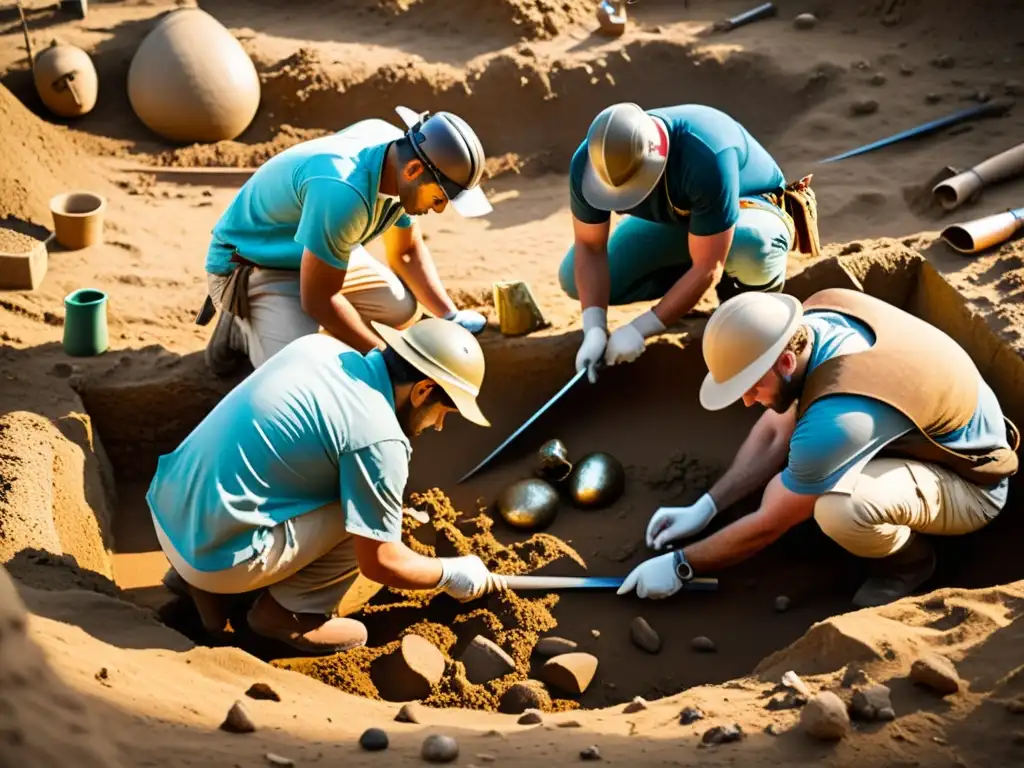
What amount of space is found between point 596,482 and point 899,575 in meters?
1.24

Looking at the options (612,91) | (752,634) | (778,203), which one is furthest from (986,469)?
(612,91)

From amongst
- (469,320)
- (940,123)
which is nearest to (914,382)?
(469,320)

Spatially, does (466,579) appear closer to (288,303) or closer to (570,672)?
(570,672)

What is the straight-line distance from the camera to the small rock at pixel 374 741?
2.87 m

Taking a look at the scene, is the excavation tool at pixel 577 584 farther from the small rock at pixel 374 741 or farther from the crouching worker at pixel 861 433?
the small rock at pixel 374 741

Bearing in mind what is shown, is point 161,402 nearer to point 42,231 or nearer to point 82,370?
point 82,370

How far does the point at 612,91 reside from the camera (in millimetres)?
7879

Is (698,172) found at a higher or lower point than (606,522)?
higher

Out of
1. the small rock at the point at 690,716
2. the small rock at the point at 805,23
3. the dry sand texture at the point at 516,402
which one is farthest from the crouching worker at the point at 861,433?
the small rock at the point at 805,23

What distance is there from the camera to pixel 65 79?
7.40 meters

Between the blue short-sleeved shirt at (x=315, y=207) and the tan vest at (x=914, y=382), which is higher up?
the blue short-sleeved shirt at (x=315, y=207)

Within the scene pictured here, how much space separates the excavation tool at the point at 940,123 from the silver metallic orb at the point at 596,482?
3.22 meters

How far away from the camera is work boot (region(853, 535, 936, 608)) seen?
4.11 m

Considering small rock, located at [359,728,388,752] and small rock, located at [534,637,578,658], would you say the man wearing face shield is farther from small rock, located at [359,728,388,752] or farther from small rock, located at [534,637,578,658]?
small rock, located at [359,728,388,752]
